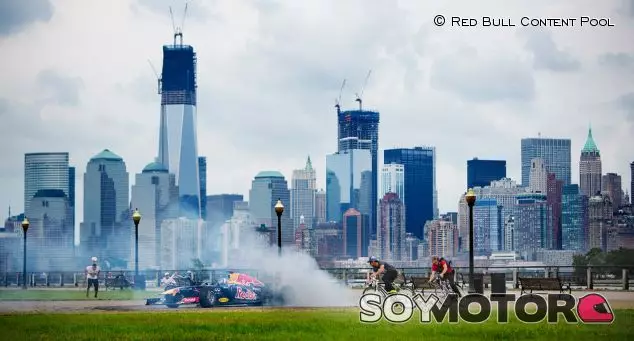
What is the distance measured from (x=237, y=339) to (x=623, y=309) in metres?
12.8

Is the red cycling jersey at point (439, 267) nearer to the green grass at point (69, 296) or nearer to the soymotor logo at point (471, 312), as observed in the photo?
the soymotor logo at point (471, 312)

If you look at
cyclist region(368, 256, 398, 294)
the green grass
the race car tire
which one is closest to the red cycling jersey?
cyclist region(368, 256, 398, 294)

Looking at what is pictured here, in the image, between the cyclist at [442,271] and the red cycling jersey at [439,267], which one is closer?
the cyclist at [442,271]

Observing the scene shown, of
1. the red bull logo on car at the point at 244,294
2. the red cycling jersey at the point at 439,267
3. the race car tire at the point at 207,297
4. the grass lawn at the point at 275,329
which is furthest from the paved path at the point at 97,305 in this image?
the grass lawn at the point at 275,329

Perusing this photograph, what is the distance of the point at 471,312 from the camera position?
34219 mm

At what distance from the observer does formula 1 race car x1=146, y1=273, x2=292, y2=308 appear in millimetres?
42062

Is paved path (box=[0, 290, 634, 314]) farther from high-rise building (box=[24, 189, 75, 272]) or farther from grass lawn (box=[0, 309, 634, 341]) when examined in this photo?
high-rise building (box=[24, 189, 75, 272])

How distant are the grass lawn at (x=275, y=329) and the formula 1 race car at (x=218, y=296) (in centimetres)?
635

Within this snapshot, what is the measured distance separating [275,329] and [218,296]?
1075 centimetres

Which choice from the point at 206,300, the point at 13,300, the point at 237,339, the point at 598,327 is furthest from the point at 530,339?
the point at 13,300

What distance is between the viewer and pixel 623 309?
36031 millimetres

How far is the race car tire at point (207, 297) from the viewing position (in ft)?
137

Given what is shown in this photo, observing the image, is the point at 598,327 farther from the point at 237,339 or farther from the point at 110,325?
the point at 110,325

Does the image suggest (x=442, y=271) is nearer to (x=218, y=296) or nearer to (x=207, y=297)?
(x=218, y=296)
